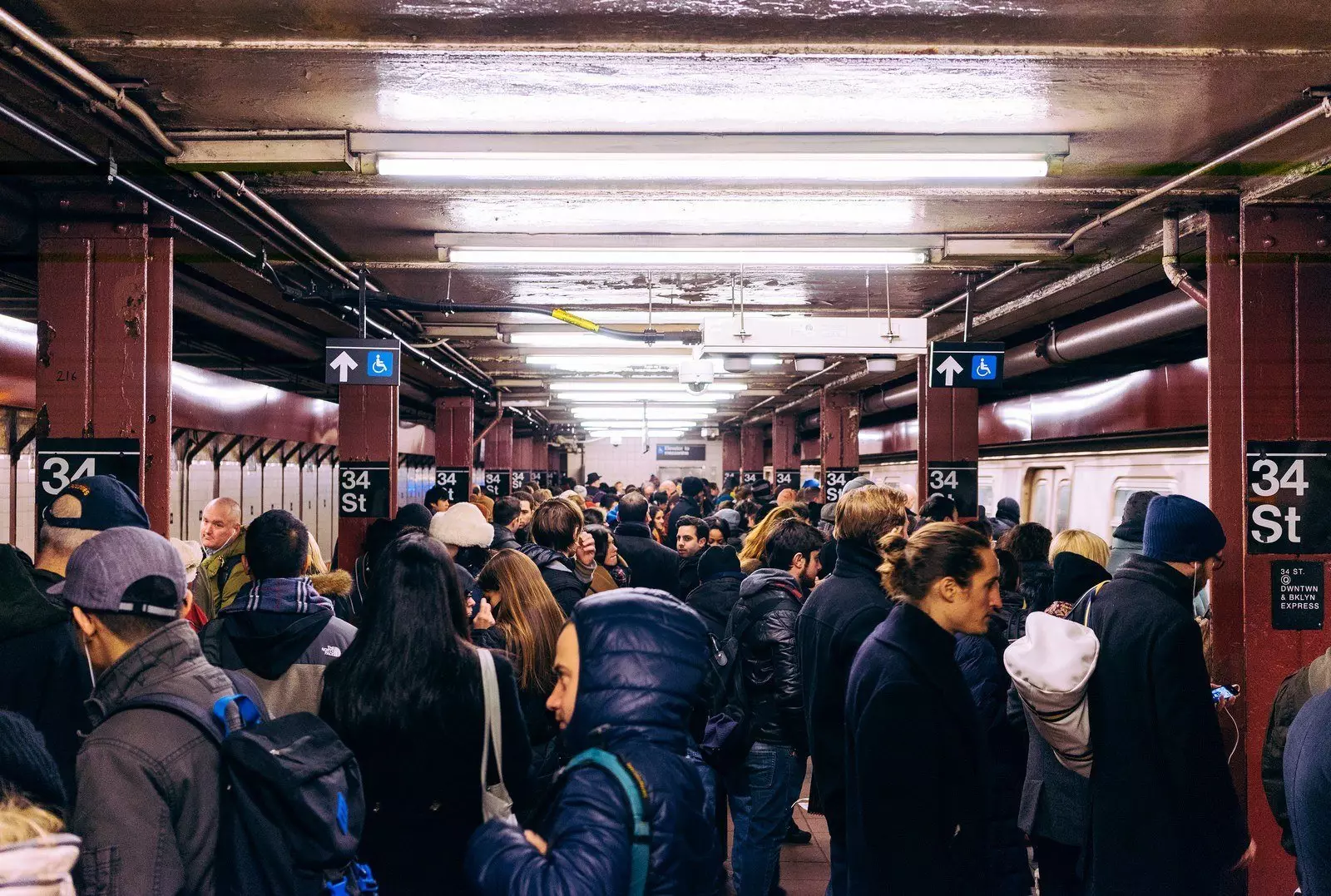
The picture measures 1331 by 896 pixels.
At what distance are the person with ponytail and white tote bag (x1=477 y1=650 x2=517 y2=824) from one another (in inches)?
37.7

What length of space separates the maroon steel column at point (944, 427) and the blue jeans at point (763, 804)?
7.22 m

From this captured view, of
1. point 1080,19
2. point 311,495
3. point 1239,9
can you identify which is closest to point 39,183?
point 1080,19

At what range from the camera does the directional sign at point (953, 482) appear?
11195 millimetres

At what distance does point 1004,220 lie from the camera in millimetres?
6812

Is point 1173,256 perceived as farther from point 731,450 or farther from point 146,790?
point 731,450

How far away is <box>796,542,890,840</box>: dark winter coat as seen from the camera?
141 inches

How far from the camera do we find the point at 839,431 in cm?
1928

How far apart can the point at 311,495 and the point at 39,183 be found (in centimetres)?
1021

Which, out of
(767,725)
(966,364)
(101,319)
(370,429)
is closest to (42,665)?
(767,725)

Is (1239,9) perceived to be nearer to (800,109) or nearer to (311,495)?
(800,109)

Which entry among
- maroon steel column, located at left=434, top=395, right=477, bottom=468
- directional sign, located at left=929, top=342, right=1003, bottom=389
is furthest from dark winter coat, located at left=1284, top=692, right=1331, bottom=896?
maroon steel column, located at left=434, top=395, right=477, bottom=468

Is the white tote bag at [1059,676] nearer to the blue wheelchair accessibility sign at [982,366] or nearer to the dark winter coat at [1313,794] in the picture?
the dark winter coat at [1313,794]

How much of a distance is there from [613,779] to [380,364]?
7.10 metres

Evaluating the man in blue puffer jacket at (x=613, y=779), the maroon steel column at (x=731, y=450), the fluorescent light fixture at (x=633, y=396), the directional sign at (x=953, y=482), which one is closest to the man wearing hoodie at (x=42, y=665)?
the man in blue puffer jacket at (x=613, y=779)
